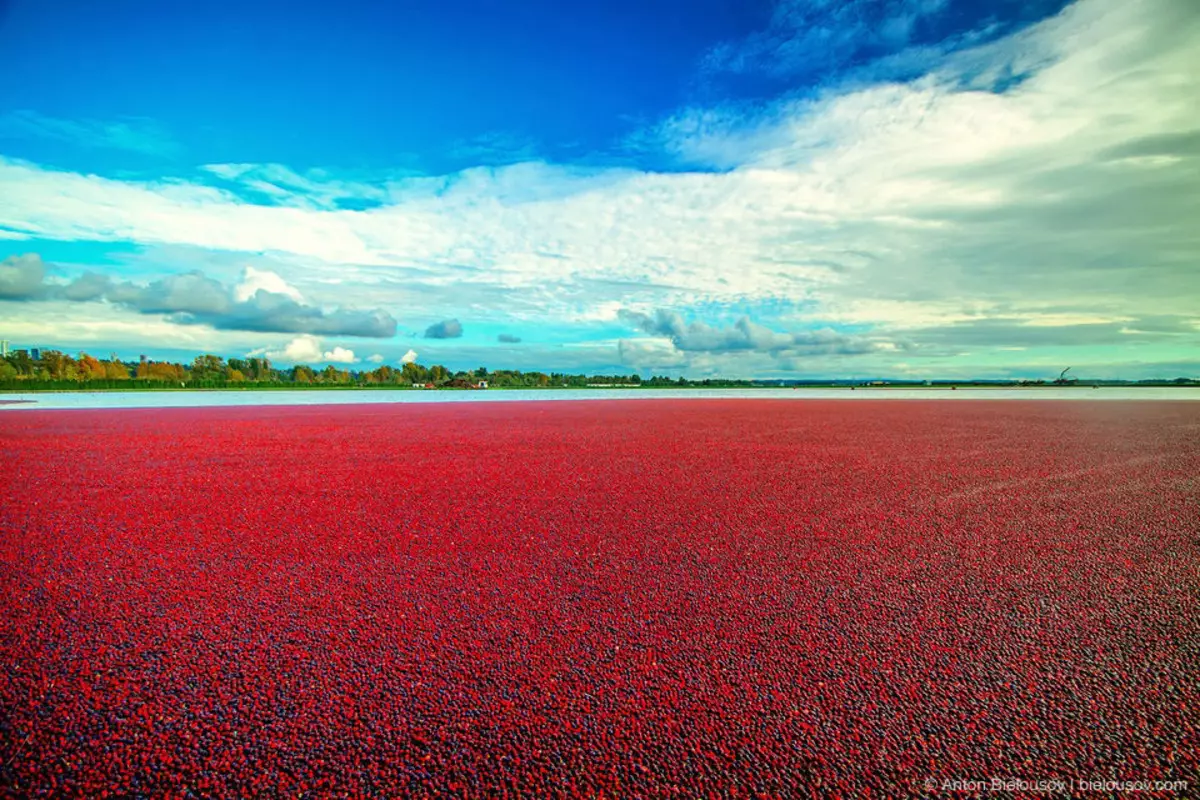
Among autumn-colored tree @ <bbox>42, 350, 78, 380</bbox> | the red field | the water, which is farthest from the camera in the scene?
autumn-colored tree @ <bbox>42, 350, 78, 380</bbox>

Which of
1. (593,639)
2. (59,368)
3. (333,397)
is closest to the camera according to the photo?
(593,639)

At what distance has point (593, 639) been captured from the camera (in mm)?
3703

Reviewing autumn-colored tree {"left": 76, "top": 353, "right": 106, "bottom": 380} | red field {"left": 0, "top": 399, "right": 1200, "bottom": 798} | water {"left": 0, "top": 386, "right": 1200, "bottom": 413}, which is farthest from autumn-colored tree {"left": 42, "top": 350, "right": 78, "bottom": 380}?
red field {"left": 0, "top": 399, "right": 1200, "bottom": 798}

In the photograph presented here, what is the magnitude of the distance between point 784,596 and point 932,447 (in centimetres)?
1129

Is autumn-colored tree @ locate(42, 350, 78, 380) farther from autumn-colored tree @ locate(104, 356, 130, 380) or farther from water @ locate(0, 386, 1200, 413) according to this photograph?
water @ locate(0, 386, 1200, 413)

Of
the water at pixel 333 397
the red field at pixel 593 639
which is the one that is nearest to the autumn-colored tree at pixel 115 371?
the water at pixel 333 397

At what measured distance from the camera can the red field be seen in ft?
8.51

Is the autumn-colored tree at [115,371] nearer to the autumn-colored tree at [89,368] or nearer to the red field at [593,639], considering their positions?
the autumn-colored tree at [89,368]

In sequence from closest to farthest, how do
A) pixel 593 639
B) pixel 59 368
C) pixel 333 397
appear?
pixel 593 639
pixel 333 397
pixel 59 368

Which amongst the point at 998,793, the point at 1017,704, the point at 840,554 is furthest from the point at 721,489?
Answer: the point at 998,793

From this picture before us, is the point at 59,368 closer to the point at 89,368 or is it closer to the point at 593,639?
the point at 89,368

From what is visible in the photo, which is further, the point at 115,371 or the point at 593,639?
the point at 115,371

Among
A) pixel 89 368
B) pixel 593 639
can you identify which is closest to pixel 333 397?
pixel 593 639

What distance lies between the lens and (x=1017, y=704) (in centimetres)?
296
